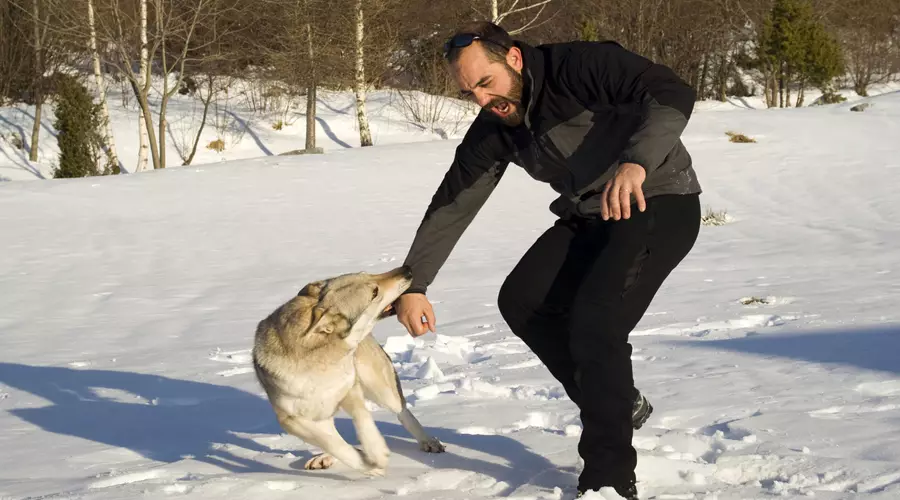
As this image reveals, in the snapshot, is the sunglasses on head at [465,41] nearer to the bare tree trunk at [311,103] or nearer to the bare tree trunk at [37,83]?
the bare tree trunk at [311,103]

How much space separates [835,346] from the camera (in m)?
5.79

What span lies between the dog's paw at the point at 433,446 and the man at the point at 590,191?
67cm

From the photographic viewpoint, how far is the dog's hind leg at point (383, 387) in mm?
4230

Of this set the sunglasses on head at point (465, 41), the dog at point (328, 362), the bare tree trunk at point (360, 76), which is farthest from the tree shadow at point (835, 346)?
the bare tree trunk at point (360, 76)

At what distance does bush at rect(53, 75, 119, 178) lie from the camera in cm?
2291

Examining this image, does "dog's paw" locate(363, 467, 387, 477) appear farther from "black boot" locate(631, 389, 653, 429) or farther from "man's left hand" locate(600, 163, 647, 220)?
"man's left hand" locate(600, 163, 647, 220)

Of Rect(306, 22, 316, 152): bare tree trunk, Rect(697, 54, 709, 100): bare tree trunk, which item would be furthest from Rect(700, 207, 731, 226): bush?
Rect(697, 54, 709, 100): bare tree trunk

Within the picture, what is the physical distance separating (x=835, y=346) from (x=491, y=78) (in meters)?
3.50

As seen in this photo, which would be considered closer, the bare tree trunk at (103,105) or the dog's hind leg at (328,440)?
the dog's hind leg at (328,440)

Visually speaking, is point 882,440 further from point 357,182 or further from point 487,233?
point 357,182

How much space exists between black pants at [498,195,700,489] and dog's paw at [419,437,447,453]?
86 centimetres

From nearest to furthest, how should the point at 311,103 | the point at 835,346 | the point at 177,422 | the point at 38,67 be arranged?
1. the point at 177,422
2. the point at 835,346
3. the point at 311,103
4. the point at 38,67

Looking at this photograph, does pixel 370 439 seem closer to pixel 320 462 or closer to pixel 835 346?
pixel 320 462

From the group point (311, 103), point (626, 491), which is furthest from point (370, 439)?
point (311, 103)
